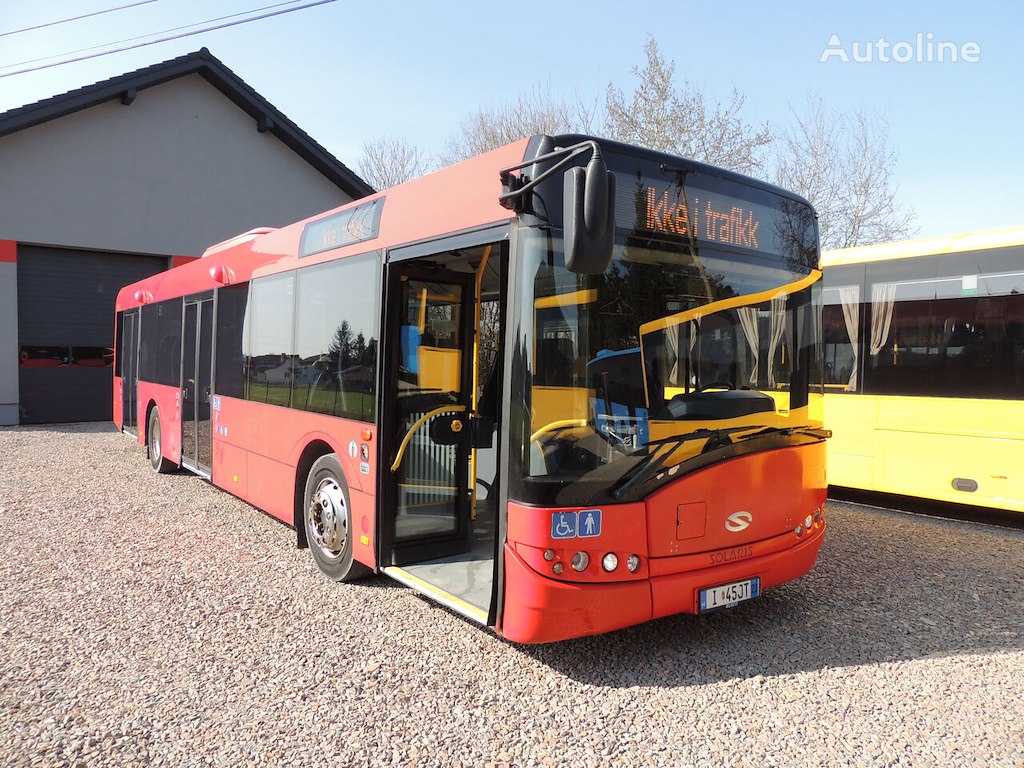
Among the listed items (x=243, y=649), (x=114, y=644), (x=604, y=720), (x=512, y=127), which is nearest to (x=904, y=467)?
(x=604, y=720)

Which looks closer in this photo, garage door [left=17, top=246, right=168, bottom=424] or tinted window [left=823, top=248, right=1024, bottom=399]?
tinted window [left=823, top=248, right=1024, bottom=399]

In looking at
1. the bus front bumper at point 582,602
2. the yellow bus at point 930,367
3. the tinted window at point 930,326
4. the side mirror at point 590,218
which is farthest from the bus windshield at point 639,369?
the tinted window at point 930,326

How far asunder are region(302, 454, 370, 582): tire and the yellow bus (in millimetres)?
4673

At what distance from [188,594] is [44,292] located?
14.3 m

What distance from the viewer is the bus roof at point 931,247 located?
23.0 feet

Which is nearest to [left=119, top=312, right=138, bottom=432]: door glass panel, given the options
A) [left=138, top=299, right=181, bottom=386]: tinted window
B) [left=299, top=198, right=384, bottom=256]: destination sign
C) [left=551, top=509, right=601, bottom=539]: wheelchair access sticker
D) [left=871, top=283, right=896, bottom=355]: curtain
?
[left=138, top=299, right=181, bottom=386]: tinted window

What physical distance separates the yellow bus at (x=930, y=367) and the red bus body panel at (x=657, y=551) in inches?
Answer: 132

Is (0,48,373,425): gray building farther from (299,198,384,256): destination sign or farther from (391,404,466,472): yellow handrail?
(391,404,466,472): yellow handrail

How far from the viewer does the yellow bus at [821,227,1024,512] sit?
22.6ft

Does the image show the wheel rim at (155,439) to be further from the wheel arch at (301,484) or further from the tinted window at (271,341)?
the wheel arch at (301,484)

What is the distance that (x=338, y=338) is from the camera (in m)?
5.17

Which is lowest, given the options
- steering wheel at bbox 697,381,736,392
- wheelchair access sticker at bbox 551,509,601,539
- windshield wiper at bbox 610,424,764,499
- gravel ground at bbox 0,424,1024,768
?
gravel ground at bbox 0,424,1024,768

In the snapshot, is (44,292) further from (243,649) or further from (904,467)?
(904,467)

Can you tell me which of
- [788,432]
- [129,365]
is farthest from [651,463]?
[129,365]
